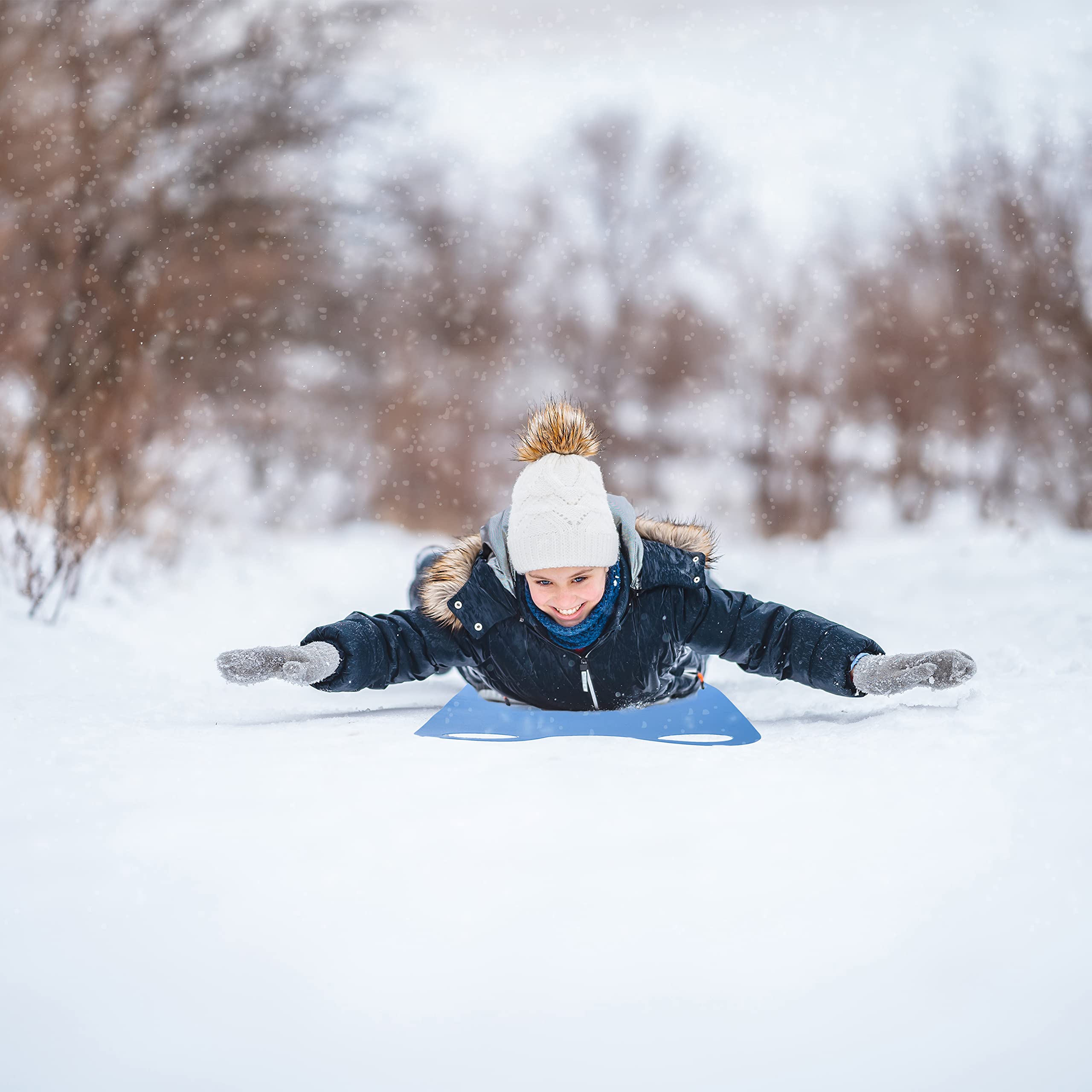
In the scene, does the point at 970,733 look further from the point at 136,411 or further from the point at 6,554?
the point at 136,411

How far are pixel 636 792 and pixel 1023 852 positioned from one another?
1.91 feet

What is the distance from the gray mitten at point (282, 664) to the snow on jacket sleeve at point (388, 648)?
0.03 meters

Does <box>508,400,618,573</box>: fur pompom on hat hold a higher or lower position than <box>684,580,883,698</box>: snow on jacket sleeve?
higher

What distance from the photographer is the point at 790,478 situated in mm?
9727

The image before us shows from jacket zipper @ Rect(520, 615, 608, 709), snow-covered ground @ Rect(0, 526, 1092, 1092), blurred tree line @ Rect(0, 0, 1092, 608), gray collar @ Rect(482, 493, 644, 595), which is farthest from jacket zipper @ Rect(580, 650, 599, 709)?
blurred tree line @ Rect(0, 0, 1092, 608)

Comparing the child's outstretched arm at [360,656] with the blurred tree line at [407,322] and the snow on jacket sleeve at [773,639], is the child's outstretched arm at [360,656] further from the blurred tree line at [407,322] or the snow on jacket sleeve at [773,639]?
the blurred tree line at [407,322]

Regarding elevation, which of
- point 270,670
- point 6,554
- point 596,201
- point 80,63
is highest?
point 596,201

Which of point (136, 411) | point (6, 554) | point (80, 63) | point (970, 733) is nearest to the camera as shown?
point (970, 733)

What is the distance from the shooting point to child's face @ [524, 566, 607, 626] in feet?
7.18

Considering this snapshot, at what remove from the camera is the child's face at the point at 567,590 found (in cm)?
219

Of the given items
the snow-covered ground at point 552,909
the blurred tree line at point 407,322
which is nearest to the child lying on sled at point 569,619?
the snow-covered ground at point 552,909

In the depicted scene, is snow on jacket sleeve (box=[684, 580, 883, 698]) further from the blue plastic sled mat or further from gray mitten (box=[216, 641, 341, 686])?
gray mitten (box=[216, 641, 341, 686])

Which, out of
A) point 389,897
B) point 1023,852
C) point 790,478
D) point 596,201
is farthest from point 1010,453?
point 389,897

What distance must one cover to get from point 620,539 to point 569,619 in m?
0.27
